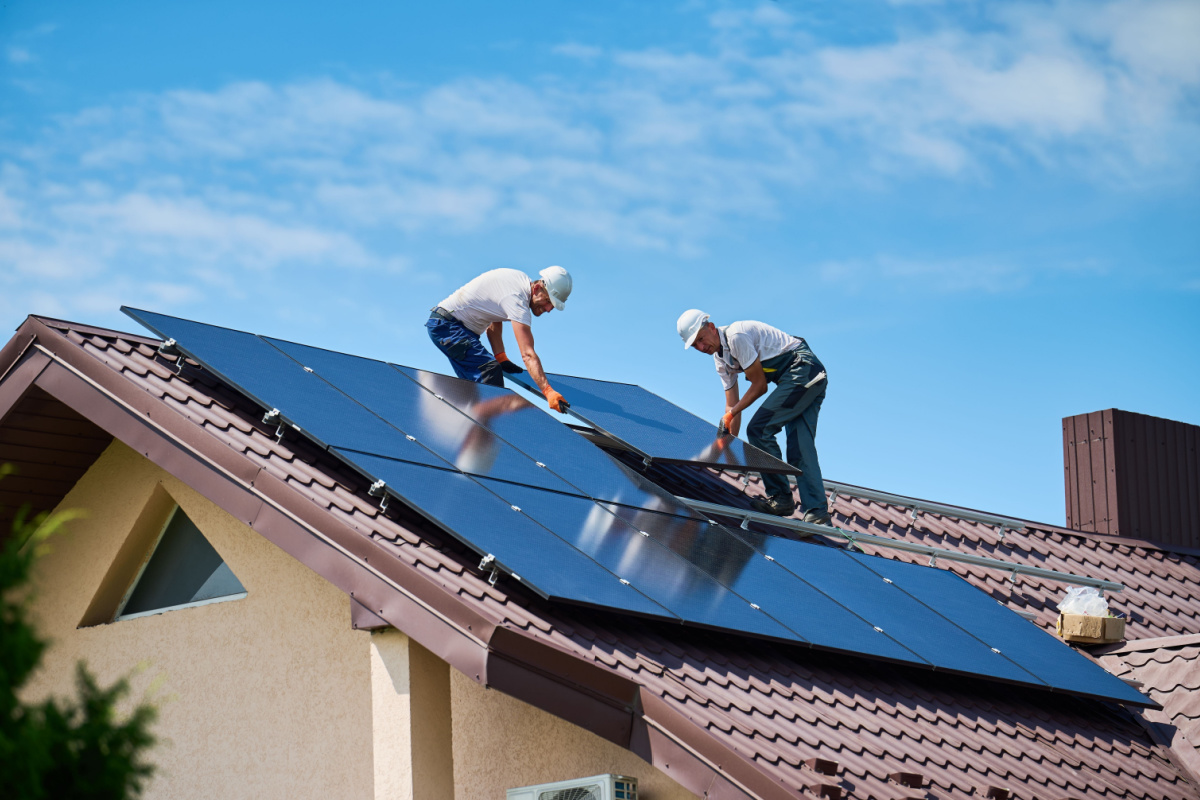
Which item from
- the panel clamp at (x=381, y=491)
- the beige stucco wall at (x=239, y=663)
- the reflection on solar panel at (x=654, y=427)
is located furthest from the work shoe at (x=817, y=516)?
the beige stucco wall at (x=239, y=663)

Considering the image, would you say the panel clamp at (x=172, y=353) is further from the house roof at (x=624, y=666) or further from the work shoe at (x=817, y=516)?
the work shoe at (x=817, y=516)

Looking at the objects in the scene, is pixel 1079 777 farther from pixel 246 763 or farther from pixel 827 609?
pixel 246 763

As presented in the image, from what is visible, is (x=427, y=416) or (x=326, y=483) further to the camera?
(x=427, y=416)

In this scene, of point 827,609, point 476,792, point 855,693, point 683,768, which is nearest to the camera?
point 683,768

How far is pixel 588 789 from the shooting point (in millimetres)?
6957

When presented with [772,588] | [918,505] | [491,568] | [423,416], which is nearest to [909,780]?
[772,588]

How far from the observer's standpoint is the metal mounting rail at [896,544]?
1088cm

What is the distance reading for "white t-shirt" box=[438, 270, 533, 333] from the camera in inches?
438

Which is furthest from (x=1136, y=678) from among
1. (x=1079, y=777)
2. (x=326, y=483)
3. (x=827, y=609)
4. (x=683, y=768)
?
(x=326, y=483)

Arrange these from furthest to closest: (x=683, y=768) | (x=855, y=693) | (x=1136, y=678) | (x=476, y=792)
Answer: (x=1136, y=678) → (x=855, y=693) → (x=476, y=792) → (x=683, y=768)

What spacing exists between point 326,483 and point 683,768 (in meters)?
2.89

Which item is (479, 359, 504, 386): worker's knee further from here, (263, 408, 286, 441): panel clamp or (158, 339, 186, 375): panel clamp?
(263, 408, 286, 441): panel clamp

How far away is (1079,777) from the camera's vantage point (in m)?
8.66

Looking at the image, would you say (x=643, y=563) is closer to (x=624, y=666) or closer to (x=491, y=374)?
(x=624, y=666)
